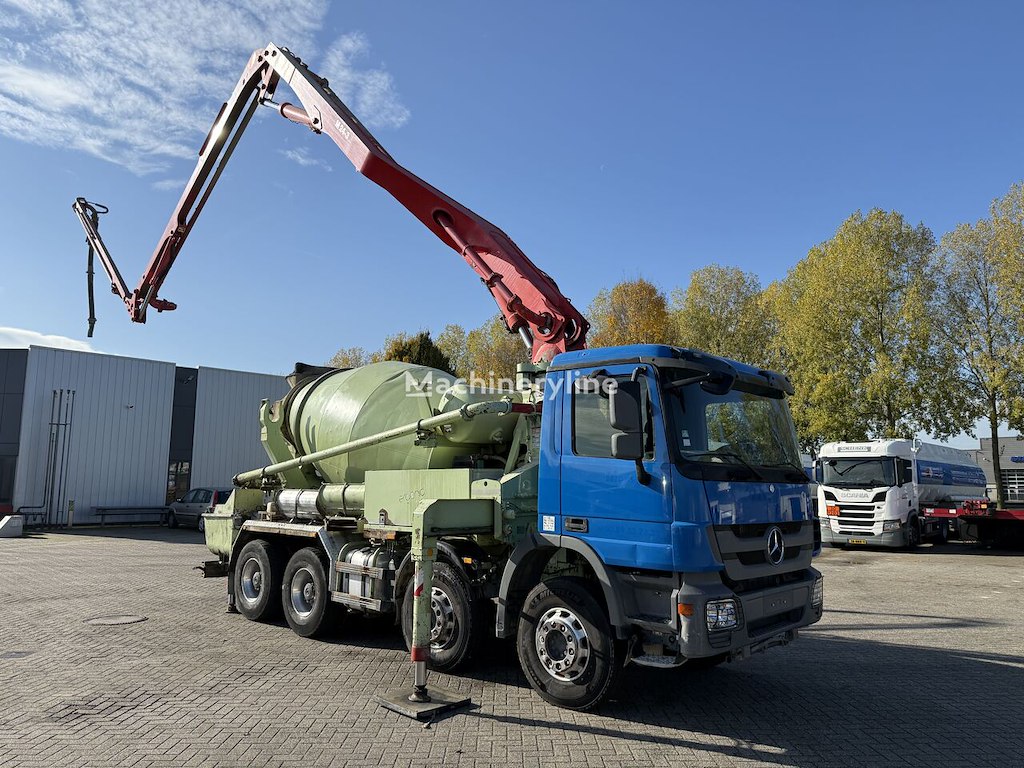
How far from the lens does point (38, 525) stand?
2486 cm

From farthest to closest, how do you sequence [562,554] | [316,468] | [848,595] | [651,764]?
1. [848,595]
2. [316,468]
3. [562,554]
4. [651,764]

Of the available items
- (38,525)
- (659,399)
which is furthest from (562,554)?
(38,525)

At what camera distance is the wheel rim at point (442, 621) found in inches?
261

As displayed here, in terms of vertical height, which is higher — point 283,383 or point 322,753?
point 283,383

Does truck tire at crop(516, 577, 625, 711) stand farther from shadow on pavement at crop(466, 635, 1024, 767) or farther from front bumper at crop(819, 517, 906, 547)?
front bumper at crop(819, 517, 906, 547)

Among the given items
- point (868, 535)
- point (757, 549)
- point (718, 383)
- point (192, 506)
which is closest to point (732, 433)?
Result: point (718, 383)

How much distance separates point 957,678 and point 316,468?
745 cm

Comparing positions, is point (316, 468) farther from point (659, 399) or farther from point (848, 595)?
point (848, 595)

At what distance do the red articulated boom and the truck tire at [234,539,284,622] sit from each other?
167 inches

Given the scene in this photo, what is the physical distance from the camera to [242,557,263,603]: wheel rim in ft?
30.6

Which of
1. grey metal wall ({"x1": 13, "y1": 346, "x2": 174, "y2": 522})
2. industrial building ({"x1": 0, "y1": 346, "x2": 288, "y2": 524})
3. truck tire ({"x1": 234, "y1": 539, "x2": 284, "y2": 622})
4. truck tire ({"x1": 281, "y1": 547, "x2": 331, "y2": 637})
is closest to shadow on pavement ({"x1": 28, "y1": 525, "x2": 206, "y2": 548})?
industrial building ({"x1": 0, "y1": 346, "x2": 288, "y2": 524})

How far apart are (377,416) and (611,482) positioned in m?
3.74

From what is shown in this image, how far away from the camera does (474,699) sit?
6.02 meters

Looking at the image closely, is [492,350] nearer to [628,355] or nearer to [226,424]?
[226,424]
